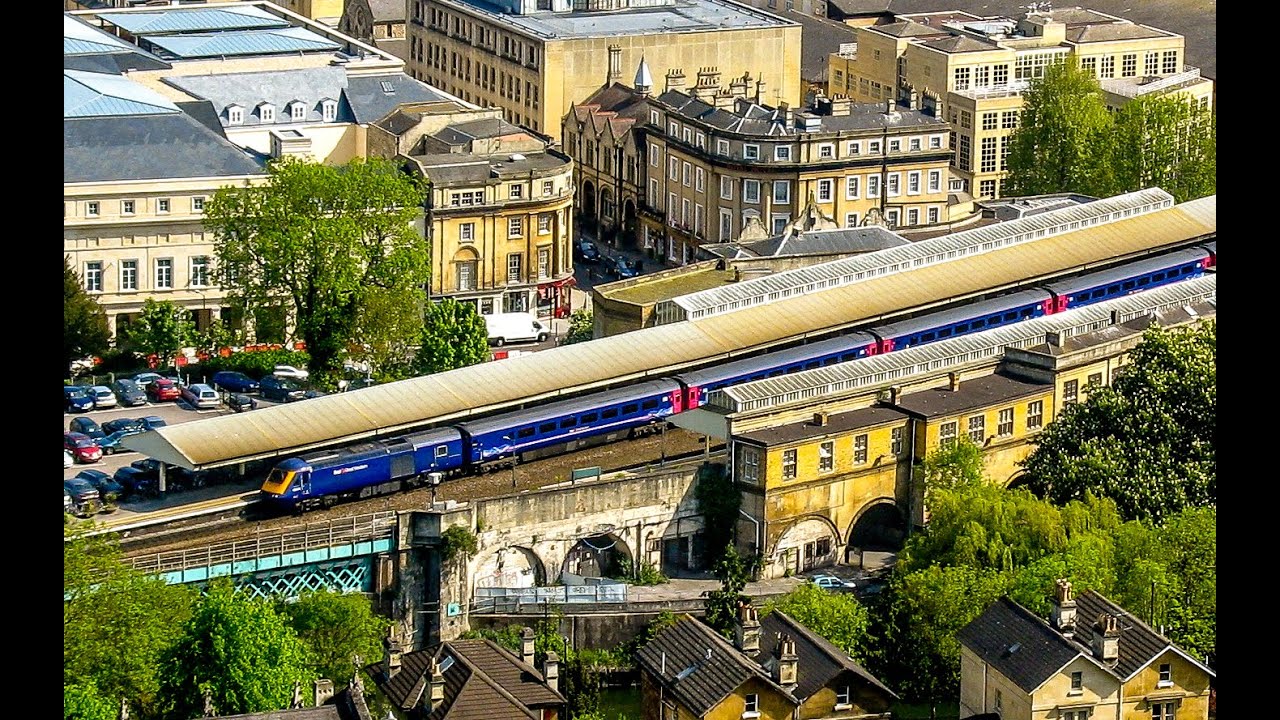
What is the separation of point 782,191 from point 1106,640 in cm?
5363

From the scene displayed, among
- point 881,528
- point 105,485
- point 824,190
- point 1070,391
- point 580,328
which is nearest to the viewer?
point 105,485

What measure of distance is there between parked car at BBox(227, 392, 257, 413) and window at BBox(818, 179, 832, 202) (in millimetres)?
30801

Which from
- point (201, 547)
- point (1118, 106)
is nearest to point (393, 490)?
point (201, 547)

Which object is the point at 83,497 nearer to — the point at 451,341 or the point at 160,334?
the point at 160,334

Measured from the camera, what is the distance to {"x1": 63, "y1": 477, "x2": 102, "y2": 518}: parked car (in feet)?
217

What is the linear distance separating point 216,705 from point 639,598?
16570 mm

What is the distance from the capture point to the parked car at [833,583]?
66.8 metres

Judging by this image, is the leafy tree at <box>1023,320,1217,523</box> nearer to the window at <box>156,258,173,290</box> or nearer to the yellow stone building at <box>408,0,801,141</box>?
the window at <box>156,258,173,290</box>

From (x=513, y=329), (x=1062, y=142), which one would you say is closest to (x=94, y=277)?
(x=513, y=329)

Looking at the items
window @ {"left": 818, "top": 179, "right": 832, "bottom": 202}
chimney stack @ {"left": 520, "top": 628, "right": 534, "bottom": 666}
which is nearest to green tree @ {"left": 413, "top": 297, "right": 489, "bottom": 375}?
window @ {"left": 818, "top": 179, "right": 832, "bottom": 202}

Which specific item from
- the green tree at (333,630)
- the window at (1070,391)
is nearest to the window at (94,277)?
the green tree at (333,630)

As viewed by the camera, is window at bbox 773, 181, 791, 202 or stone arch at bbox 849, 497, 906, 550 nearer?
stone arch at bbox 849, 497, 906, 550

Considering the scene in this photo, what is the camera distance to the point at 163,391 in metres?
83.1
